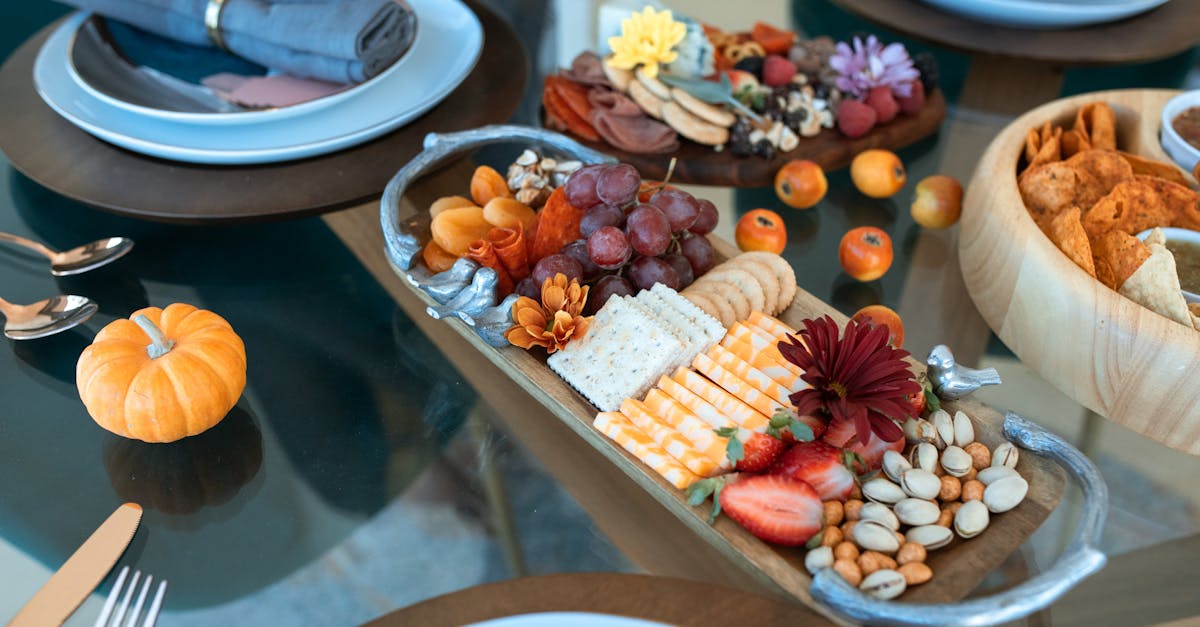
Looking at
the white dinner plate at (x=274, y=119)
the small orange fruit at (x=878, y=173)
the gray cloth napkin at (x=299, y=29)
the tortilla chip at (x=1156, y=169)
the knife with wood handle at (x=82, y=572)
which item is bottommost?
the knife with wood handle at (x=82, y=572)

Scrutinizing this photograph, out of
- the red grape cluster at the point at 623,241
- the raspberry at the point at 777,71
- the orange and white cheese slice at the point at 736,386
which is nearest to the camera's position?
the orange and white cheese slice at the point at 736,386

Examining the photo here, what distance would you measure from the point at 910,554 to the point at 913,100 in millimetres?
884

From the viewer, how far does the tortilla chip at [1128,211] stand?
1062mm

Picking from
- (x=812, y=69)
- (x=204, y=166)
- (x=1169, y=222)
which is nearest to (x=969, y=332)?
(x=1169, y=222)

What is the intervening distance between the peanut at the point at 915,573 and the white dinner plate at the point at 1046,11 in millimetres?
1096

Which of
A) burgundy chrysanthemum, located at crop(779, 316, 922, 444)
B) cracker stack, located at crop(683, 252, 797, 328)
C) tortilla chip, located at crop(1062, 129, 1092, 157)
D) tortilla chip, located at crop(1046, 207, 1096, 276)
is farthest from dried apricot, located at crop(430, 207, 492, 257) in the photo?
tortilla chip, located at crop(1062, 129, 1092, 157)

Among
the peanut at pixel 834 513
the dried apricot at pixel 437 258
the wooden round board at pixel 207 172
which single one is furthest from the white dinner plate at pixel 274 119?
the peanut at pixel 834 513

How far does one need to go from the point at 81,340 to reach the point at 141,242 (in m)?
0.20

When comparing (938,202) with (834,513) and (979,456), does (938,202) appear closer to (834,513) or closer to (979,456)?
(979,456)

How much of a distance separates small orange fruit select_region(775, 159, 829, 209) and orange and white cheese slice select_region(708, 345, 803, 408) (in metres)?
0.41

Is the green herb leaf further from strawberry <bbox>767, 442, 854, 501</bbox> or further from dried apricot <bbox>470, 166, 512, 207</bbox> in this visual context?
strawberry <bbox>767, 442, 854, 501</bbox>

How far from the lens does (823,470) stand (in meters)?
0.83

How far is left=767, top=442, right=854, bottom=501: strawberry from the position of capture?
833 millimetres

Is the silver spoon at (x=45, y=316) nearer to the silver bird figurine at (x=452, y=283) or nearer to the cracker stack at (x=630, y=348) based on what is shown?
the silver bird figurine at (x=452, y=283)
